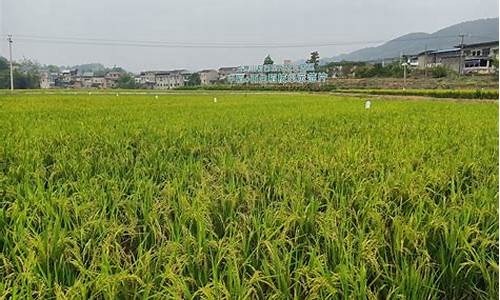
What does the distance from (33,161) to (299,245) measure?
2844 millimetres

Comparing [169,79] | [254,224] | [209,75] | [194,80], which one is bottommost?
[254,224]

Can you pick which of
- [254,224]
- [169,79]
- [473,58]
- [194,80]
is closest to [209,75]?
[169,79]

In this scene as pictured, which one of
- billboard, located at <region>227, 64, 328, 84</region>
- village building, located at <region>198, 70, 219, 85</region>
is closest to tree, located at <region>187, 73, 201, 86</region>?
village building, located at <region>198, 70, 219, 85</region>

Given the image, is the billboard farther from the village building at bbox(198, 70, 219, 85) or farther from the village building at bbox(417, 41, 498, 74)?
the village building at bbox(198, 70, 219, 85)

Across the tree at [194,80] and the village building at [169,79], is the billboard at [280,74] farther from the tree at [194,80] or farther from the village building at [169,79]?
the village building at [169,79]

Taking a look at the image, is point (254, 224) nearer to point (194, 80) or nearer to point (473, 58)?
point (473, 58)

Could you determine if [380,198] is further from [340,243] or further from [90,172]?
[90,172]

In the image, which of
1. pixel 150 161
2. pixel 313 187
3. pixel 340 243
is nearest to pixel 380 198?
pixel 313 187

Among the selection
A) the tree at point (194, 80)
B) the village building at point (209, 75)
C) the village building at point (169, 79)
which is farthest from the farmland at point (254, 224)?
the village building at point (209, 75)

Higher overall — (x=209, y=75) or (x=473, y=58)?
(x=473, y=58)

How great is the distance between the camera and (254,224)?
220 cm

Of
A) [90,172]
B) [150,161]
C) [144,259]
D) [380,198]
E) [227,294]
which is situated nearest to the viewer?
[227,294]

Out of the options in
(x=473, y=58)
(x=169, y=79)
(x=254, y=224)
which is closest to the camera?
(x=254, y=224)

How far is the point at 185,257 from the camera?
1844 mm
